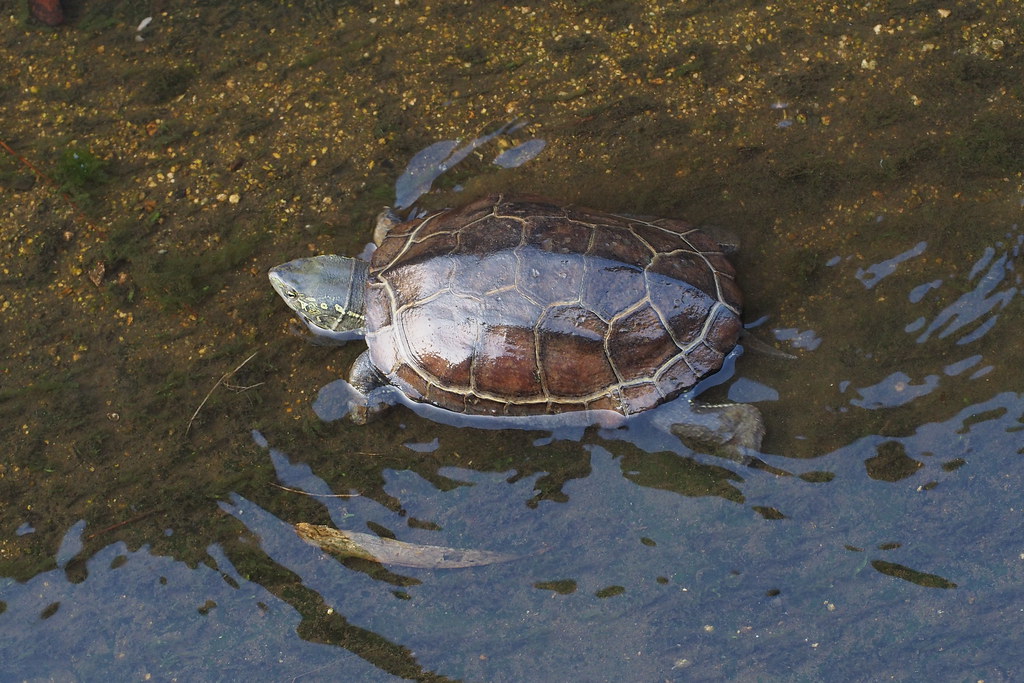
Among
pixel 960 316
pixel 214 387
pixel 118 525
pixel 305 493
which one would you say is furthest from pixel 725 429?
pixel 118 525

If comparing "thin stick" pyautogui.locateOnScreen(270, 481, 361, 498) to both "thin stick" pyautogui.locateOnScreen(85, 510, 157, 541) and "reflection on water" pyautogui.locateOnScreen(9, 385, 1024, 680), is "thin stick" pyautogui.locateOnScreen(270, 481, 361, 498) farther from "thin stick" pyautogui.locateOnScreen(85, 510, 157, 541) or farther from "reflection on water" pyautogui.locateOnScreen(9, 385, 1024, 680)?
"thin stick" pyautogui.locateOnScreen(85, 510, 157, 541)

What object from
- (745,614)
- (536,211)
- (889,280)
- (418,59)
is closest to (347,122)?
(418,59)

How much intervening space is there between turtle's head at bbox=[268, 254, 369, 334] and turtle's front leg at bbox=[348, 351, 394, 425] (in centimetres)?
28

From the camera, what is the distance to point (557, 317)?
11.1 ft

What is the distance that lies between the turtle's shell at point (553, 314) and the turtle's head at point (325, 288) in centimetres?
33

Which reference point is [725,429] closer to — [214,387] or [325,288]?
[325,288]

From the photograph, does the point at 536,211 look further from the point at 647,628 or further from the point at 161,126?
the point at 161,126

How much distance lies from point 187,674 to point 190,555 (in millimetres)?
594

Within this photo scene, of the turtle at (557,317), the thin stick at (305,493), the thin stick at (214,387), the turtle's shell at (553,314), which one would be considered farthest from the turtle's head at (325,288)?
the thin stick at (305,493)

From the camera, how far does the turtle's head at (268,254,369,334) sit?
12.8 ft

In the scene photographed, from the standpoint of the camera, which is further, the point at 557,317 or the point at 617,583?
the point at 617,583

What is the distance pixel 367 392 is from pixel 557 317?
1263 mm

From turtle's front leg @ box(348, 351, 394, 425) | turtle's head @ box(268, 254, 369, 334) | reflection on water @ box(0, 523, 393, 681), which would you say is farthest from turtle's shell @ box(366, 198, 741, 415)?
reflection on water @ box(0, 523, 393, 681)

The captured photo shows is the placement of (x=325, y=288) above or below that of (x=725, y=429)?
above
